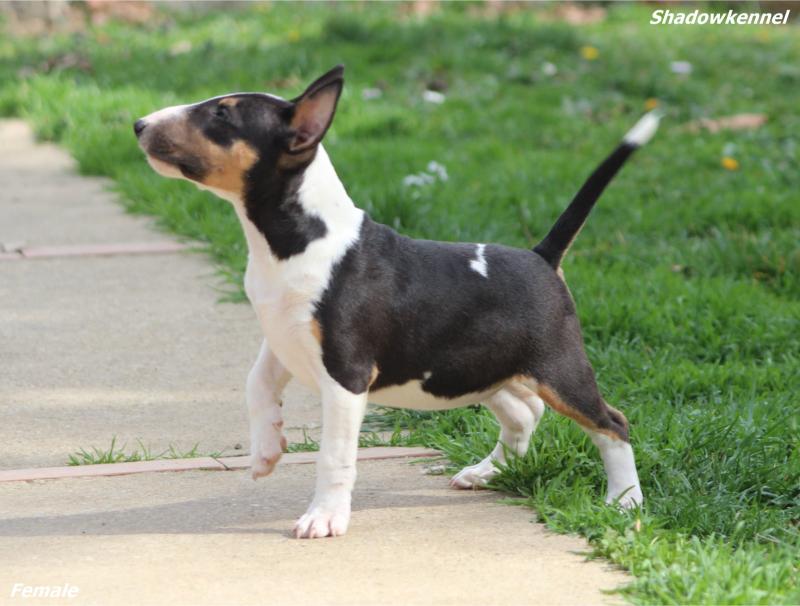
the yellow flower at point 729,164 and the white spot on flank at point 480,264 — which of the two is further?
the yellow flower at point 729,164

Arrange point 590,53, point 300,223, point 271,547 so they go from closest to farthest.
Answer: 1. point 271,547
2. point 300,223
3. point 590,53

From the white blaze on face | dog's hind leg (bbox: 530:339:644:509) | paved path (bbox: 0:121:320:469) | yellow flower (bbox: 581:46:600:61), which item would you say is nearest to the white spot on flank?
dog's hind leg (bbox: 530:339:644:509)

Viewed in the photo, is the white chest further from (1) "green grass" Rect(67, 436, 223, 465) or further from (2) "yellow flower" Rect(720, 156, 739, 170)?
(2) "yellow flower" Rect(720, 156, 739, 170)

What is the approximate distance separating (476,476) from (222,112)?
4.37 feet

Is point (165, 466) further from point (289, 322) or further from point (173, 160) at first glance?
point (173, 160)

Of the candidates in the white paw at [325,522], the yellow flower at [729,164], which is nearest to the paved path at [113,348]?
the white paw at [325,522]

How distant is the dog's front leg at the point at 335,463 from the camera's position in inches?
135

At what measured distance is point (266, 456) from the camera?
12.1ft

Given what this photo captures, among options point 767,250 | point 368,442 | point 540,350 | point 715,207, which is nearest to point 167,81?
point 715,207

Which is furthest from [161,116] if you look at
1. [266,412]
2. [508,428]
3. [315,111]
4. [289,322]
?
[508,428]

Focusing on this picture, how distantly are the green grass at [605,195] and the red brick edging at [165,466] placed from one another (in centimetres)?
20

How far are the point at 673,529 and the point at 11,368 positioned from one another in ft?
8.70

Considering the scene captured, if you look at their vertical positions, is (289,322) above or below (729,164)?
above
